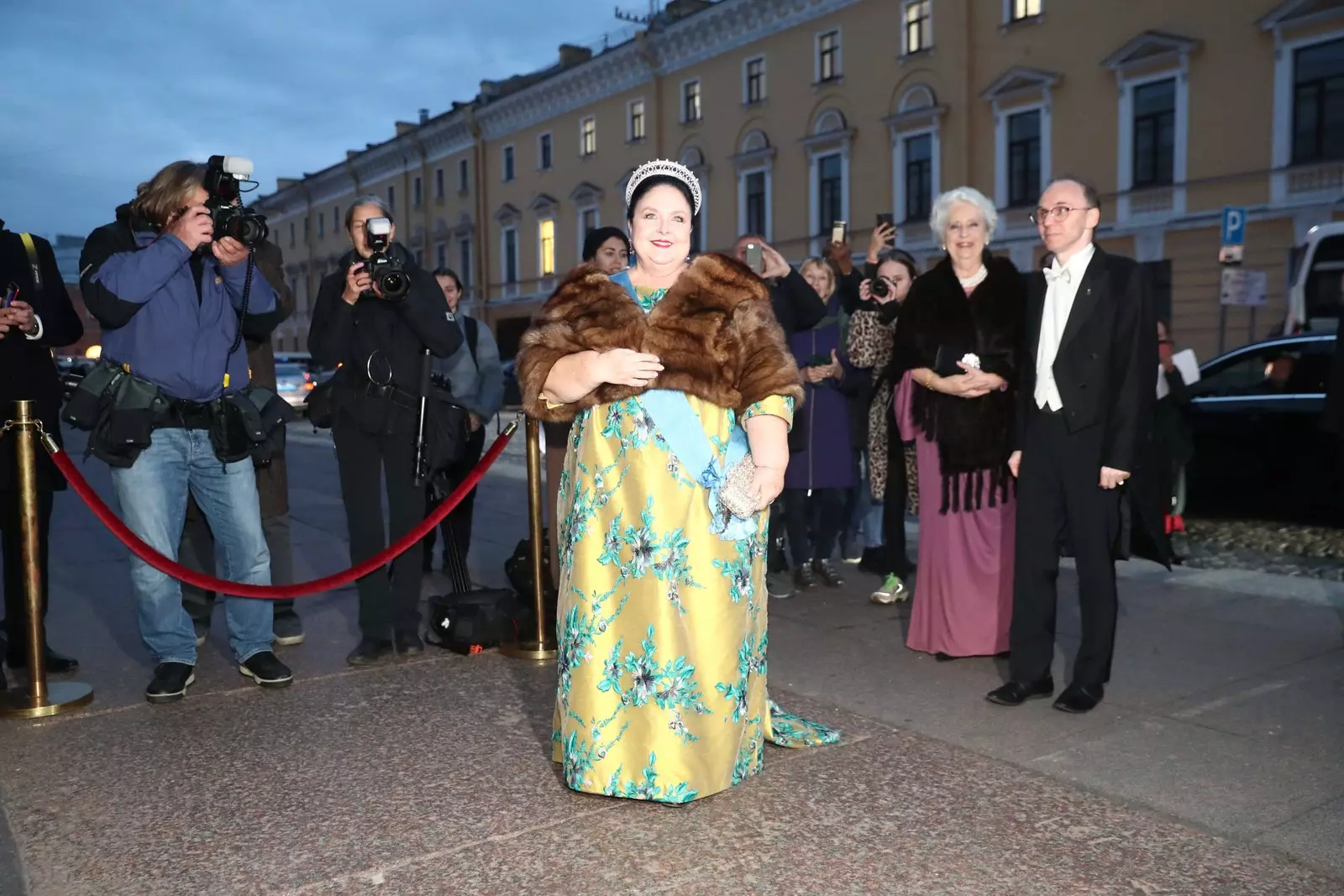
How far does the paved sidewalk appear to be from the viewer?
2.98 m

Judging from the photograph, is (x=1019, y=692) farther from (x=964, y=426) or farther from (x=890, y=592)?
(x=890, y=592)

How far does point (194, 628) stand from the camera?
564cm

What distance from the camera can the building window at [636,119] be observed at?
3531 cm

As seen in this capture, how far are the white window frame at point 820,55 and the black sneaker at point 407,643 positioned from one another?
25.3 metres

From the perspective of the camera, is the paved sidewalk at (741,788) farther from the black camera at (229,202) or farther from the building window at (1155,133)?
the building window at (1155,133)

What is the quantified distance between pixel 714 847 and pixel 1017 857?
78 centimetres

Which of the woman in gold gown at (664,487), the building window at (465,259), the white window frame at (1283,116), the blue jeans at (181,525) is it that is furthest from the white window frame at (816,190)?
the woman in gold gown at (664,487)

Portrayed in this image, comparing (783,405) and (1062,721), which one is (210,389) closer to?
(783,405)

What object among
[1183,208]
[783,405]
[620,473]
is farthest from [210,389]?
[1183,208]

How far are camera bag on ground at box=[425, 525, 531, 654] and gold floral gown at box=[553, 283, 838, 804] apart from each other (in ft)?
5.84

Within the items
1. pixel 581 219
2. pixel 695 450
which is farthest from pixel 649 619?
pixel 581 219

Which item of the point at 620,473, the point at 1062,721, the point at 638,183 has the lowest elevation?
the point at 1062,721

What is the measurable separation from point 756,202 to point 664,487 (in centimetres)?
2920

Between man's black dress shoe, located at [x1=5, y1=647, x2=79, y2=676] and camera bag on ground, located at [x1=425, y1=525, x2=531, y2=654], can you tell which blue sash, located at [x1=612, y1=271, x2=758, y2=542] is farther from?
man's black dress shoe, located at [x1=5, y1=647, x2=79, y2=676]
